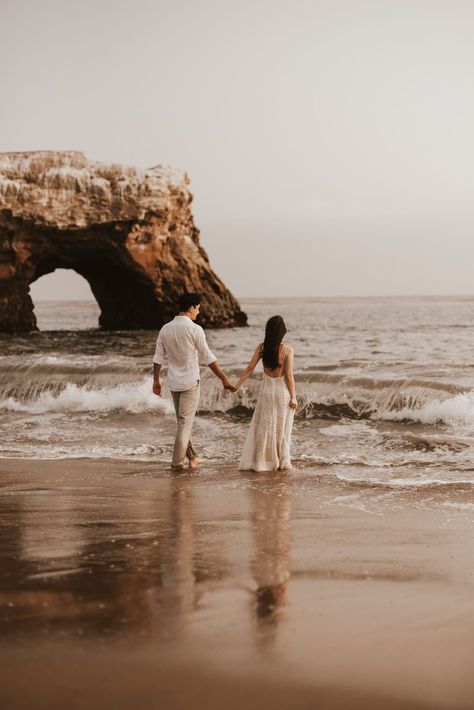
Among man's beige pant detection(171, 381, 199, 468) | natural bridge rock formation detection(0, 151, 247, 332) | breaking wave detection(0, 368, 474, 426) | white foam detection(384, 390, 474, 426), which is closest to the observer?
man's beige pant detection(171, 381, 199, 468)

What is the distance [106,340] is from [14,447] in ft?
61.6

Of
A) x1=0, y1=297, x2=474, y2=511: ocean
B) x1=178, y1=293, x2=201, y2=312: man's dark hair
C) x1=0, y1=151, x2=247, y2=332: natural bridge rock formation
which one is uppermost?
x1=0, y1=151, x2=247, y2=332: natural bridge rock formation

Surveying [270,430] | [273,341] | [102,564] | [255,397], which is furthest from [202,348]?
[255,397]

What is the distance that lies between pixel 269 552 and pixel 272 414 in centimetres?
320

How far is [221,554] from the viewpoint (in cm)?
439

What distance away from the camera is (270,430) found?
7.64 m

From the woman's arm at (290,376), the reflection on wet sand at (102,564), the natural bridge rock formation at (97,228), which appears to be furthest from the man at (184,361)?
the natural bridge rock formation at (97,228)

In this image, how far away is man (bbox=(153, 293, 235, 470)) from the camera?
7.55 meters

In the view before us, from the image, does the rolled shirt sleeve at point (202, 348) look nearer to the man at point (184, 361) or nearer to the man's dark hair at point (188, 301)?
the man at point (184, 361)

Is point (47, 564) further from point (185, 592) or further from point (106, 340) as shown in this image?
point (106, 340)

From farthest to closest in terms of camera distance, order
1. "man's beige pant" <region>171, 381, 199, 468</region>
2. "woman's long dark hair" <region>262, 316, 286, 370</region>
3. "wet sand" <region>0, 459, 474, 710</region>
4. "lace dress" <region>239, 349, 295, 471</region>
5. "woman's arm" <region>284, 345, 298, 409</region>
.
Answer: "man's beige pant" <region>171, 381, 199, 468</region> → "lace dress" <region>239, 349, 295, 471</region> → "woman's arm" <region>284, 345, 298, 409</region> → "woman's long dark hair" <region>262, 316, 286, 370</region> → "wet sand" <region>0, 459, 474, 710</region>

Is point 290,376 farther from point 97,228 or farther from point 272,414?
point 97,228

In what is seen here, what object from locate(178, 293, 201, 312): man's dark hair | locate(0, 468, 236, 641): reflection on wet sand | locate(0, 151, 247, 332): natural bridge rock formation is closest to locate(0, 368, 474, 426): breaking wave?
locate(178, 293, 201, 312): man's dark hair

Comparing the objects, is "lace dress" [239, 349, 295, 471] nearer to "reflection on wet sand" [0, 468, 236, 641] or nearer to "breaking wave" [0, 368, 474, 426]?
"reflection on wet sand" [0, 468, 236, 641]
